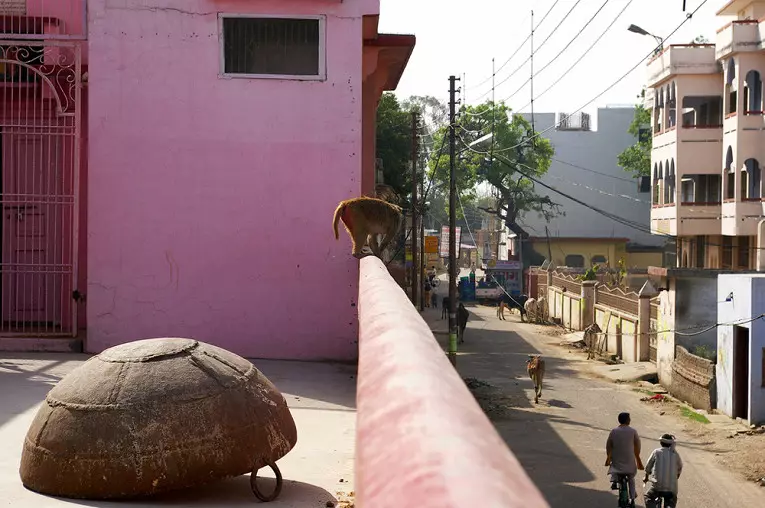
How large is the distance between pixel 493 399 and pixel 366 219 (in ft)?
48.6

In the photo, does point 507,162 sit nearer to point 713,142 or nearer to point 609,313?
point 713,142

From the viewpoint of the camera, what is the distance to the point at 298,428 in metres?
8.49

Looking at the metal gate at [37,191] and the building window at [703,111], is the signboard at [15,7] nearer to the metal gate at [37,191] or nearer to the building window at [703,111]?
the metal gate at [37,191]

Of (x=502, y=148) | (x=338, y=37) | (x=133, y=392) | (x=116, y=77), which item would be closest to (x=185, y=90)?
(x=116, y=77)

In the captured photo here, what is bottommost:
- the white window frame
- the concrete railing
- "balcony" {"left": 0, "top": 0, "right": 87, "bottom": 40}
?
the concrete railing

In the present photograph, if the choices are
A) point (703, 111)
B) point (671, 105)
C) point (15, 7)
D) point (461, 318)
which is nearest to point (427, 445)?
point (15, 7)

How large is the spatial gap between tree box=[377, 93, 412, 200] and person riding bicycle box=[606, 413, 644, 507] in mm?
25663

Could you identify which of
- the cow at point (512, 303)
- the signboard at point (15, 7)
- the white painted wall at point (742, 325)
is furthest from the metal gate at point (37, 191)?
the cow at point (512, 303)

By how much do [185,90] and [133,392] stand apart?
735cm

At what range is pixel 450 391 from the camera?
180cm

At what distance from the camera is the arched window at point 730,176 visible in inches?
1421

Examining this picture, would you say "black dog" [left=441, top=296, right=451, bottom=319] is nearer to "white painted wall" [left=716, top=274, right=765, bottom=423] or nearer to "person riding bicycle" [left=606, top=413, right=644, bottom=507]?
"white painted wall" [left=716, top=274, right=765, bottom=423]

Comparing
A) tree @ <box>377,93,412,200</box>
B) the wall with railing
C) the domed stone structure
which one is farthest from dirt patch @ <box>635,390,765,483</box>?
tree @ <box>377,93,412,200</box>

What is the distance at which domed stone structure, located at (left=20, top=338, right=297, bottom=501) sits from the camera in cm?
568
